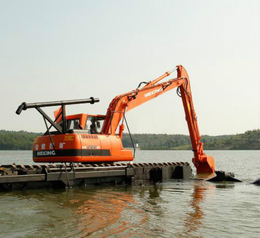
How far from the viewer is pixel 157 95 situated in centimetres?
1944

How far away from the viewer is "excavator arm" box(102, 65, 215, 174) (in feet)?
55.1

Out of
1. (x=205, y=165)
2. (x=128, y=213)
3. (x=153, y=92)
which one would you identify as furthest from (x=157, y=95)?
(x=128, y=213)

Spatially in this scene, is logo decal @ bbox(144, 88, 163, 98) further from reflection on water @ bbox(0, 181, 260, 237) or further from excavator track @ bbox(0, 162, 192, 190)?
reflection on water @ bbox(0, 181, 260, 237)

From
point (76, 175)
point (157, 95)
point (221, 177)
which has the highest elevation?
point (157, 95)

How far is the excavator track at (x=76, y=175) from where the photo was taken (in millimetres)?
13094

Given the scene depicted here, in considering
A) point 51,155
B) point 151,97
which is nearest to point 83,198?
point 51,155

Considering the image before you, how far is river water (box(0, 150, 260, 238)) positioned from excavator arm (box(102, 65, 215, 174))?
11.5 ft

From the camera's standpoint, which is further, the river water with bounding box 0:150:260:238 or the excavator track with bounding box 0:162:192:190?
the excavator track with bounding box 0:162:192:190

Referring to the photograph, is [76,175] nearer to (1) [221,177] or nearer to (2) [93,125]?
(2) [93,125]

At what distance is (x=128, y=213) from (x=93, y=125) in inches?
283

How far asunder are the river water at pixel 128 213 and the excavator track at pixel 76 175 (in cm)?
39

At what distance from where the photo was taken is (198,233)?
7840 millimetres

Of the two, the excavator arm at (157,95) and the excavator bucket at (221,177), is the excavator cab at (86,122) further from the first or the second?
Result: the excavator bucket at (221,177)

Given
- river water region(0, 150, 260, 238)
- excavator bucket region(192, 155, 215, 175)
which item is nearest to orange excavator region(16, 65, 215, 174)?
river water region(0, 150, 260, 238)
